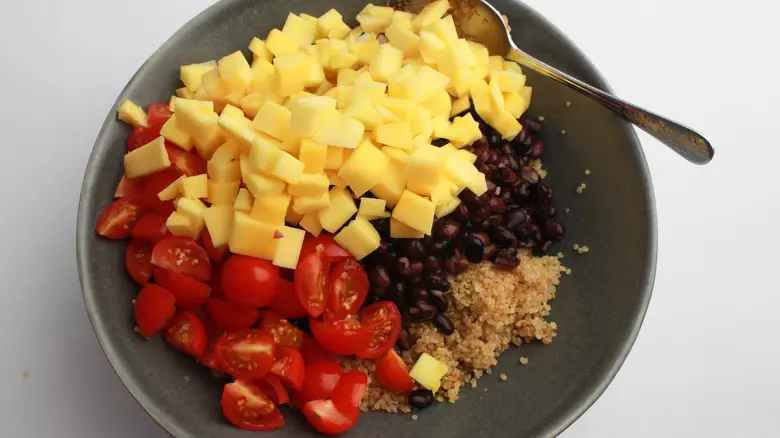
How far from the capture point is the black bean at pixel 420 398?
167 cm

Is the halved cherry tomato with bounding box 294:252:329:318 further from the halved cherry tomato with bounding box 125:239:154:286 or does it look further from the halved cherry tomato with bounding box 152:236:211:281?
the halved cherry tomato with bounding box 125:239:154:286

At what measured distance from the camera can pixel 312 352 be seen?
1.71 meters

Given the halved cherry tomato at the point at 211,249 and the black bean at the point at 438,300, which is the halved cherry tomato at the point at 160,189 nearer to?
the halved cherry tomato at the point at 211,249

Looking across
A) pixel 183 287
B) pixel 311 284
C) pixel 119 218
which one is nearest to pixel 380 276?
pixel 311 284

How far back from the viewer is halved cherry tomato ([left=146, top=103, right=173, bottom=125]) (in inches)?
69.4

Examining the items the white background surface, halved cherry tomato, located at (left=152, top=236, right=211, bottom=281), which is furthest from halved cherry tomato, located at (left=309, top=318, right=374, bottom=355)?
the white background surface

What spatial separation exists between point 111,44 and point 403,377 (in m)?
Result: 1.64

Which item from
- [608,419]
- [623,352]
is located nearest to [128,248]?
[623,352]

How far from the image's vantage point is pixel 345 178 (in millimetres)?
1619

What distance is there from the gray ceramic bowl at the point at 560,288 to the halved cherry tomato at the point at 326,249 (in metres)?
0.47

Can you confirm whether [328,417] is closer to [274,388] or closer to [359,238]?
[274,388]

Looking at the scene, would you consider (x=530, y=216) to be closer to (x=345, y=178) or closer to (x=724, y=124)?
(x=345, y=178)

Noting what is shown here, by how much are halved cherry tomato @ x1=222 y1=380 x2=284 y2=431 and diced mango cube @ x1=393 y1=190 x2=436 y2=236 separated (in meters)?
0.62

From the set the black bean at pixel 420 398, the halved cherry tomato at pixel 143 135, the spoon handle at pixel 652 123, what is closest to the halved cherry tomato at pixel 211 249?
the halved cherry tomato at pixel 143 135
